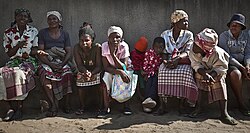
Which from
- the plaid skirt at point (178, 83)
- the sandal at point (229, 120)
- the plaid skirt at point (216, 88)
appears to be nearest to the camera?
the sandal at point (229, 120)

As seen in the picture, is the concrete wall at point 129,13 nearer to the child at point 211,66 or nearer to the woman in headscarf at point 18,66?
the woman in headscarf at point 18,66

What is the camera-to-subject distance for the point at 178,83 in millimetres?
5242

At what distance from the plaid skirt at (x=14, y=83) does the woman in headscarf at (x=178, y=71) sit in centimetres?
200

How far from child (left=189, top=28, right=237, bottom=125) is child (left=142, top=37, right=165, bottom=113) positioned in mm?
573

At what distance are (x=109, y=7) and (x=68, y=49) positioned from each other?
127 centimetres

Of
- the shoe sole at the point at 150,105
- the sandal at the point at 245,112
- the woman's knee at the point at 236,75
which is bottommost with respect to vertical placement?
the sandal at the point at 245,112

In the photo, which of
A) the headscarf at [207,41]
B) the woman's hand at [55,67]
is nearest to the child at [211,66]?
the headscarf at [207,41]

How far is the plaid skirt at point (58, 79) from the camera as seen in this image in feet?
17.6

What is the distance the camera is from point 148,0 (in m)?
6.52

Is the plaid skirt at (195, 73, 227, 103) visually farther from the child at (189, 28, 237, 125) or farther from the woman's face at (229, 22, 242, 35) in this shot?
the woman's face at (229, 22, 242, 35)

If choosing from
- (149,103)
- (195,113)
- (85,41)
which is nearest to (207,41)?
(195,113)

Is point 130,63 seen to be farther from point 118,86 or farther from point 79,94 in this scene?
point 79,94

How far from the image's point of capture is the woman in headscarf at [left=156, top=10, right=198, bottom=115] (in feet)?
17.1

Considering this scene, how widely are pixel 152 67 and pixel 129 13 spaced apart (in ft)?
4.78
